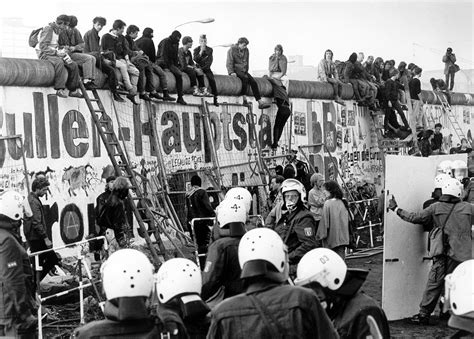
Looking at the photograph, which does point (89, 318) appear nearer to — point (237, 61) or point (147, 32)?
point (147, 32)

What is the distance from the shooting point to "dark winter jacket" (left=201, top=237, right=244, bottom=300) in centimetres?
803

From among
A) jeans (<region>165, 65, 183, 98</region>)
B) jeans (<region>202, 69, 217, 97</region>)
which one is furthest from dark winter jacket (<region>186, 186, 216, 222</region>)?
jeans (<region>202, 69, 217, 97</region>)

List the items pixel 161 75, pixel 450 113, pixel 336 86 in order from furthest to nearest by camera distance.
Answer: pixel 450 113 → pixel 336 86 → pixel 161 75

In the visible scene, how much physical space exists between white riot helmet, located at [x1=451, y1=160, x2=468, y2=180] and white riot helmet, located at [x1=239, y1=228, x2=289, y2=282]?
8.26 metres

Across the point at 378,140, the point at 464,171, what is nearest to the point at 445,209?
the point at 464,171

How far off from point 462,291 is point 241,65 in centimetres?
1583

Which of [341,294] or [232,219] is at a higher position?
[232,219]

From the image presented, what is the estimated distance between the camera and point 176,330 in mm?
6207

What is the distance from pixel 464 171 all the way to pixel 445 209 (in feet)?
8.83

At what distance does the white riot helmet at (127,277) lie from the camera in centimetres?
592

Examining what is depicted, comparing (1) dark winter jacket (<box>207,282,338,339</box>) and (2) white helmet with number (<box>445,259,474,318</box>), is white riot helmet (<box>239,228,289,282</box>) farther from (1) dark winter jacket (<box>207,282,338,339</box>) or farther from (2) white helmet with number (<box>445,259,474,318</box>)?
(2) white helmet with number (<box>445,259,474,318</box>)

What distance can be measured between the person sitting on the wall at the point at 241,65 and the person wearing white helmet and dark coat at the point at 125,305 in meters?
15.3

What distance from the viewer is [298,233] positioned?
10.2m

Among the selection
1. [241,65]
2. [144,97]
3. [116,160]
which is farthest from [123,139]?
[241,65]
